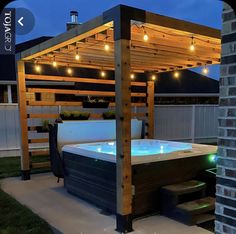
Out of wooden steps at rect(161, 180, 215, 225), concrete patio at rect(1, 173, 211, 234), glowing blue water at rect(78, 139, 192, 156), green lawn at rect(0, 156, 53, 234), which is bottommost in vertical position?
concrete patio at rect(1, 173, 211, 234)

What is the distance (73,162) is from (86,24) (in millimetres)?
2197

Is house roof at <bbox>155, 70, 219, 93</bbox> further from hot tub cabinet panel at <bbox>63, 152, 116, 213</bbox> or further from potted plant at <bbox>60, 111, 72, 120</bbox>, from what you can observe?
hot tub cabinet panel at <bbox>63, 152, 116, 213</bbox>

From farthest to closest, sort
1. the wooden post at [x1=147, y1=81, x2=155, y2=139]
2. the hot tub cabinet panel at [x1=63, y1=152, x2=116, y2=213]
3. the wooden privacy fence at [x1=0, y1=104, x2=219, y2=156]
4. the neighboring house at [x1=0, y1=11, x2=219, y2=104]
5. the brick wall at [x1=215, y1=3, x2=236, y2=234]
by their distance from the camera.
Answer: the neighboring house at [x1=0, y1=11, x2=219, y2=104], the wooden privacy fence at [x1=0, y1=104, x2=219, y2=156], the wooden post at [x1=147, y1=81, x2=155, y2=139], the hot tub cabinet panel at [x1=63, y1=152, x2=116, y2=213], the brick wall at [x1=215, y1=3, x2=236, y2=234]

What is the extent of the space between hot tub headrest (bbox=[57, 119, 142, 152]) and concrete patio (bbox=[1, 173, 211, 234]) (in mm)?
921

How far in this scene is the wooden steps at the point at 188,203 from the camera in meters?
3.25

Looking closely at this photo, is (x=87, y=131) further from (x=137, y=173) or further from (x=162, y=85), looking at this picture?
(x=162, y=85)

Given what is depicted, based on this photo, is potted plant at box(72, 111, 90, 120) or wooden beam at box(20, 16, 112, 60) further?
potted plant at box(72, 111, 90, 120)

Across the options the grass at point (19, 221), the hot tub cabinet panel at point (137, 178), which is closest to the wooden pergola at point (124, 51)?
the hot tub cabinet panel at point (137, 178)

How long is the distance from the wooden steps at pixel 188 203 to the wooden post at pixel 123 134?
0.66m

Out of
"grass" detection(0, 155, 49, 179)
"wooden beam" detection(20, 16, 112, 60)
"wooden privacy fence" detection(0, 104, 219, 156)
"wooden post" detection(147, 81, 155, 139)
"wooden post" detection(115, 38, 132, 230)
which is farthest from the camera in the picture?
"wooden privacy fence" detection(0, 104, 219, 156)

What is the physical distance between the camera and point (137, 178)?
3.37 metres

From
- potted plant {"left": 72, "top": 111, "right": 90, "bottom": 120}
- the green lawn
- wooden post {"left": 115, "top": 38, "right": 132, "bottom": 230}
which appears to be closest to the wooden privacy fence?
potted plant {"left": 72, "top": 111, "right": 90, "bottom": 120}

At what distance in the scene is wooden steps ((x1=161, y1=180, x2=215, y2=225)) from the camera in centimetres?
325

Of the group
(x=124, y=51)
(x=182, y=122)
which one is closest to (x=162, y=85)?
(x=182, y=122)
